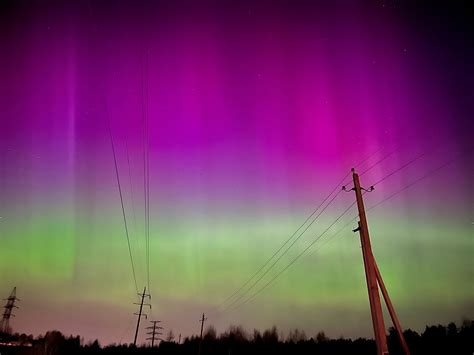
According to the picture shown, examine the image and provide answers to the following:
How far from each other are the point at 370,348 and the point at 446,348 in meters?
16.6

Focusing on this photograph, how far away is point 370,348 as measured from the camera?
8125 cm

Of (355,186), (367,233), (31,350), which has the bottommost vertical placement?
(31,350)

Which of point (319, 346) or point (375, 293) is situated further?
point (319, 346)

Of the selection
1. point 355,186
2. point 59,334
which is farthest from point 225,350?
point 355,186

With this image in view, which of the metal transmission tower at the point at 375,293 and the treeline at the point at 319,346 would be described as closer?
the metal transmission tower at the point at 375,293

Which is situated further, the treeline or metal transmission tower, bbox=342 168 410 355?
the treeline

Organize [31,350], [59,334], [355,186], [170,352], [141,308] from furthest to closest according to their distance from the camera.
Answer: [59,334] → [170,352] → [141,308] → [31,350] → [355,186]

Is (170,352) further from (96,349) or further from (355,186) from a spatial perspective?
(355,186)

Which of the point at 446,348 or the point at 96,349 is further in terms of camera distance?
the point at 96,349

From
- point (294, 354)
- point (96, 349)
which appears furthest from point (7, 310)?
point (294, 354)

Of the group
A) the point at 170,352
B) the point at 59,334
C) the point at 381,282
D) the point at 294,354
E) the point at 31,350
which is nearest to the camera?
the point at 381,282

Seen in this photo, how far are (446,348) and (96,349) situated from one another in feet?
269

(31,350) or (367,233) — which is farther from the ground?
(367,233)

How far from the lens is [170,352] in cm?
9806
